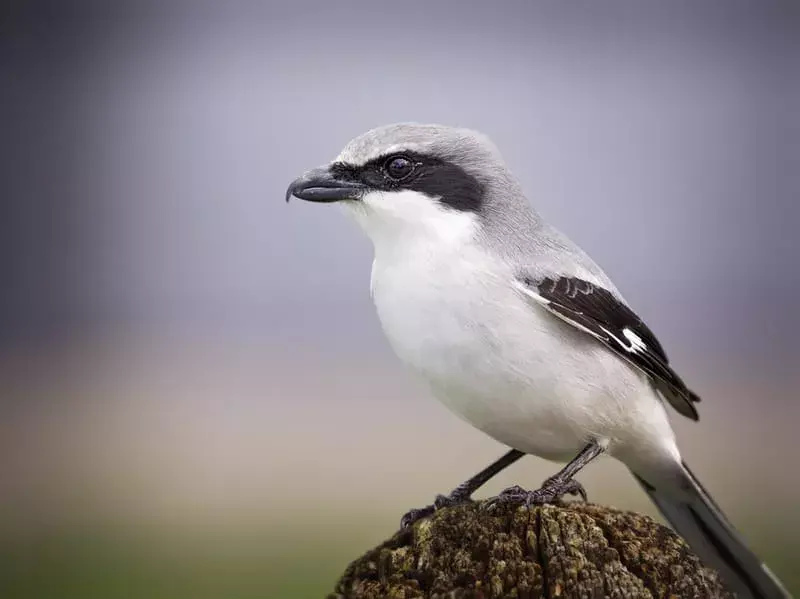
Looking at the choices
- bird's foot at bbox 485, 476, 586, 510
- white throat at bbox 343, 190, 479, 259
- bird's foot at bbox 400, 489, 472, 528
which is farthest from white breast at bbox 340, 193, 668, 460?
bird's foot at bbox 400, 489, 472, 528

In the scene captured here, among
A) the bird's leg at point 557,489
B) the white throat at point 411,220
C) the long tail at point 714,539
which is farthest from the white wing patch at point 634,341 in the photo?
the white throat at point 411,220

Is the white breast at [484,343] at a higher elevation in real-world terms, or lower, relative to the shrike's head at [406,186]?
lower

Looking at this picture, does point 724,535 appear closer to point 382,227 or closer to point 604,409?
point 604,409

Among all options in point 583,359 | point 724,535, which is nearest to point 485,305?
point 583,359

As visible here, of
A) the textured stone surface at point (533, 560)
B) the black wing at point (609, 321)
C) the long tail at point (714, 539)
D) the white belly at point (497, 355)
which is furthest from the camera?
the long tail at point (714, 539)

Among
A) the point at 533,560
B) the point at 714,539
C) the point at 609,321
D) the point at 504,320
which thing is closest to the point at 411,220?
the point at 504,320

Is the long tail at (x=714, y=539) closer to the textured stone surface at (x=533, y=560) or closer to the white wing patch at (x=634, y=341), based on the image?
the textured stone surface at (x=533, y=560)

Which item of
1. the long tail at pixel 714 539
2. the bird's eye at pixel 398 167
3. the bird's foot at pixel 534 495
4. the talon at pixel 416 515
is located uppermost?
the bird's eye at pixel 398 167
